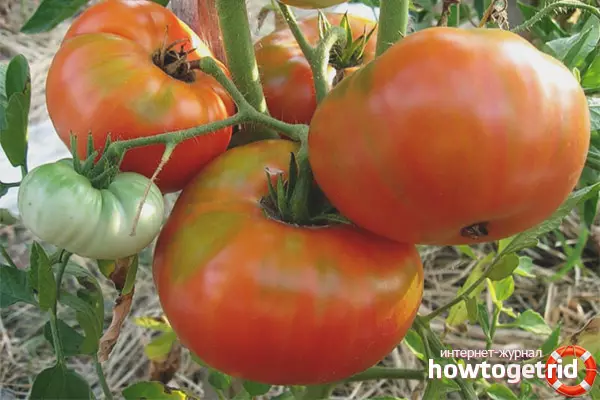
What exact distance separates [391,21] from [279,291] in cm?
25

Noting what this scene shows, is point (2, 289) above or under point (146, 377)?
above

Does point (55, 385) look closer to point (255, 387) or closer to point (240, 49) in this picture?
point (255, 387)

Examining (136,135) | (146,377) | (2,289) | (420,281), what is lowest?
(146,377)

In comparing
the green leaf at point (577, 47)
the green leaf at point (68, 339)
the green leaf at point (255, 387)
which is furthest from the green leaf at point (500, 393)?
the green leaf at point (68, 339)

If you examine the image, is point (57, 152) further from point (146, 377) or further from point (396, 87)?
point (396, 87)

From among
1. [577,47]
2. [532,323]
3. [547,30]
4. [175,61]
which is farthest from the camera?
[547,30]

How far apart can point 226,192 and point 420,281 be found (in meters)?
0.18

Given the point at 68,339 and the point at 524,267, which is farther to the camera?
the point at 524,267

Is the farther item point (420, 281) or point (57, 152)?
point (57, 152)

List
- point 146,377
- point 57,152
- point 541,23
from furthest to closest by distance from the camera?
point 57,152, point 146,377, point 541,23

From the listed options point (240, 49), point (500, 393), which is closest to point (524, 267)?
point (500, 393)

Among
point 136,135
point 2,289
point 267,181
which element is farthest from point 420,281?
point 2,289

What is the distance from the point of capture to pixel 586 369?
2.73 ft

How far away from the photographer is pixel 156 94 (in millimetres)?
629
